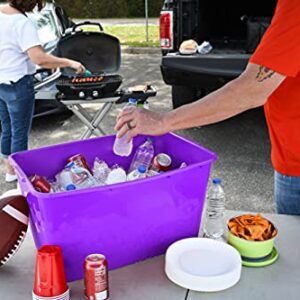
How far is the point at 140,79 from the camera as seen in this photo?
8078mm

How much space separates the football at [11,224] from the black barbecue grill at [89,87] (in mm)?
1785

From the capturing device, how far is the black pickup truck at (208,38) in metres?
4.38

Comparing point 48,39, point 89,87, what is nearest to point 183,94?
point 89,87

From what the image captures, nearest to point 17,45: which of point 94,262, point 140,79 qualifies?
point 94,262

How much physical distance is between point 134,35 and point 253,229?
1145 centimetres

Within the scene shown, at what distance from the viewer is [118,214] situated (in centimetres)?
146

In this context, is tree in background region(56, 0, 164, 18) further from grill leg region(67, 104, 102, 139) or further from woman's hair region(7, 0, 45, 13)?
woman's hair region(7, 0, 45, 13)

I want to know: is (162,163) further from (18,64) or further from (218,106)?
(18,64)

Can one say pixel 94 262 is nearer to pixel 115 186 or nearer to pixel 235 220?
pixel 115 186

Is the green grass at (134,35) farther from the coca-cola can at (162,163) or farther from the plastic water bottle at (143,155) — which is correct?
the coca-cola can at (162,163)

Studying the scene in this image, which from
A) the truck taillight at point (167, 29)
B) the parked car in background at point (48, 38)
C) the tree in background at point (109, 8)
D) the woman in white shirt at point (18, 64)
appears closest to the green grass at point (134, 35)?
the tree in background at point (109, 8)

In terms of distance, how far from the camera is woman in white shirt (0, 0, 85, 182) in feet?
12.0

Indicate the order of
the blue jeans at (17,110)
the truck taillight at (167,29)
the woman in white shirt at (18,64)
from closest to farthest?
the woman in white shirt at (18,64), the blue jeans at (17,110), the truck taillight at (167,29)

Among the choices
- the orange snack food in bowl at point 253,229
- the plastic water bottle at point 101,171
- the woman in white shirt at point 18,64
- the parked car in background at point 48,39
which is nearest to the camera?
the orange snack food in bowl at point 253,229
